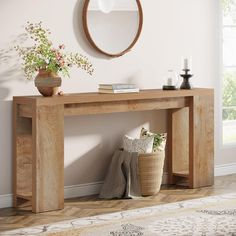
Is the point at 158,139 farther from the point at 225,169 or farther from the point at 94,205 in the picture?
the point at 225,169

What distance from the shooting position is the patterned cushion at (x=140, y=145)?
595cm

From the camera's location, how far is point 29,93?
5.68 meters

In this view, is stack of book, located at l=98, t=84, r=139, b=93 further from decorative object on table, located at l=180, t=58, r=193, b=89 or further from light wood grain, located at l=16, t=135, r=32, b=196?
light wood grain, located at l=16, t=135, r=32, b=196

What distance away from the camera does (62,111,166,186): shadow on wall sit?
5980mm

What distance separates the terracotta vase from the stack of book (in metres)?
0.50

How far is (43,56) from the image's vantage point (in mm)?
5551

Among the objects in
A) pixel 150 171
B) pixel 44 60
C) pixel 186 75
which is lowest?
pixel 150 171

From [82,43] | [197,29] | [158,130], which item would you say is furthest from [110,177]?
[197,29]

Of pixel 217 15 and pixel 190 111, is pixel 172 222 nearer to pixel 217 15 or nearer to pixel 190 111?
pixel 190 111

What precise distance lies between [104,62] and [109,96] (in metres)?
0.57

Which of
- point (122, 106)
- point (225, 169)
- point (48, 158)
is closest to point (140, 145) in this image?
point (122, 106)

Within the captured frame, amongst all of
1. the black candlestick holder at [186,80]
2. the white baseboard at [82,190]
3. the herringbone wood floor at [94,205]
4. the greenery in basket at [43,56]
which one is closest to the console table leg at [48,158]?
the herringbone wood floor at [94,205]

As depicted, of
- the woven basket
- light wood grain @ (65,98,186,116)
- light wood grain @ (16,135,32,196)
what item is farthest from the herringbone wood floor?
light wood grain @ (65,98,186,116)

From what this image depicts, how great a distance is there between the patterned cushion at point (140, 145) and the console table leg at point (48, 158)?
760mm
